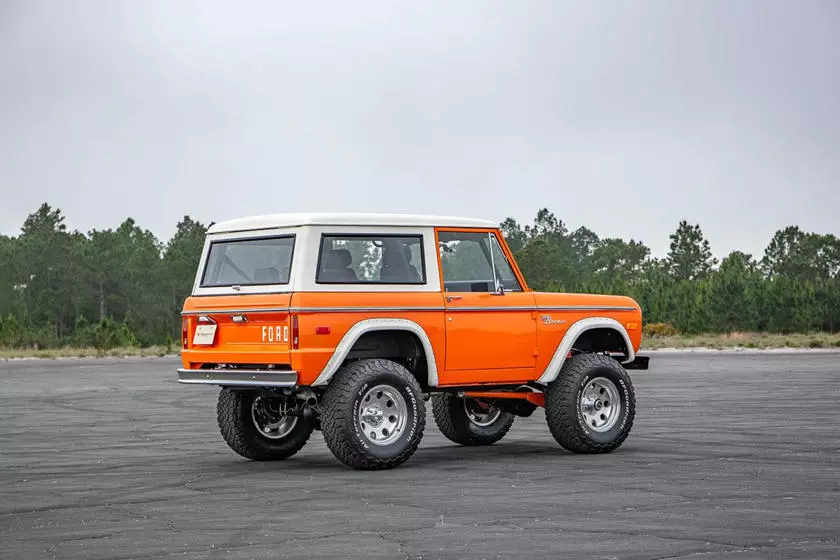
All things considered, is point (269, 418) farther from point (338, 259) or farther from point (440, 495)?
point (440, 495)

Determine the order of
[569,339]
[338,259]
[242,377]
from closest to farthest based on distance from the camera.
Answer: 1. [242,377]
2. [338,259]
3. [569,339]

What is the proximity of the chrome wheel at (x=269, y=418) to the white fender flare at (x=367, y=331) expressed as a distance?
175cm

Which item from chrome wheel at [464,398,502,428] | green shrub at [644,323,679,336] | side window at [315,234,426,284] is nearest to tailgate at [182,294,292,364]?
side window at [315,234,426,284]

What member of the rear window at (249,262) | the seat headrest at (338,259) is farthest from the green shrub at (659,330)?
the seat headrest at (338,259)

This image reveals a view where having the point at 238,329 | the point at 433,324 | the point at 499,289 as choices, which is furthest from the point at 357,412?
the point at 499,289

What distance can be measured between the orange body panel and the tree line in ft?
154

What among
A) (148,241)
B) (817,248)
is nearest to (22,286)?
(148,241)

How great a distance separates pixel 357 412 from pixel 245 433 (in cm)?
195

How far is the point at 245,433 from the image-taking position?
13.8m

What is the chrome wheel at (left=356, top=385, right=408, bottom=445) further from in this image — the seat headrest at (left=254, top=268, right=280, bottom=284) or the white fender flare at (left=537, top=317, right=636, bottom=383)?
the white fender flare at (left=537, top=317, right=636, bottom=383)

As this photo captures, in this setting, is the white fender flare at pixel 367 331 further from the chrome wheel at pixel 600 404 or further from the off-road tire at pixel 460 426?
the off-road tire at pixel 460 426

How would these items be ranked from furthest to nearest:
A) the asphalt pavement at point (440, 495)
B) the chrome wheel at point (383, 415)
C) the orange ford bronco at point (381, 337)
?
the chrome wheel at point (383, 415) < the orange ford bronco at point (381, 337) < the asphalt pavement at point (440, 495)

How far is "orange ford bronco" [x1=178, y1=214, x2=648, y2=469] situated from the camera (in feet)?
40.6

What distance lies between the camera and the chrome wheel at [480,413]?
1526 centimetres
